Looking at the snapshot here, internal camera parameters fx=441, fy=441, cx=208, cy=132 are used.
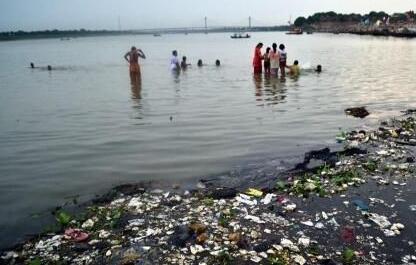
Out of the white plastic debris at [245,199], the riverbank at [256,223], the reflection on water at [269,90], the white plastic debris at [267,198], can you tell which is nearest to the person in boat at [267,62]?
the reflection on water at [269,90]

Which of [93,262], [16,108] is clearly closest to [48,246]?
[93,262]

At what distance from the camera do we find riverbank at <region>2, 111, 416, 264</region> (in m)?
6.04

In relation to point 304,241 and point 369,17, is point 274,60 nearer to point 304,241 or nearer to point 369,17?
point 304,241

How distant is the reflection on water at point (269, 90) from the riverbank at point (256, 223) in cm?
966

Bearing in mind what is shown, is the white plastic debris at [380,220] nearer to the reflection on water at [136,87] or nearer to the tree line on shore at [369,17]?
the reflection on water at [136,87]

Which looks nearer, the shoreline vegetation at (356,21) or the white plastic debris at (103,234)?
the white plastic debris at (103,234)

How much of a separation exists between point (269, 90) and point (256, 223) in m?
15.5

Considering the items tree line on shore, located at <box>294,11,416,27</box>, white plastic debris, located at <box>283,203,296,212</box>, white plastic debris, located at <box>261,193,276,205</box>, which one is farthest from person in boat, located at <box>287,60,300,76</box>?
tree line on shore, located at <box>294,11,416,27</box>

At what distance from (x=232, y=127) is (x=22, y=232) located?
823cm

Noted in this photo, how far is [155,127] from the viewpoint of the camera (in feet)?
47.4

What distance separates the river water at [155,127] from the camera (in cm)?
967

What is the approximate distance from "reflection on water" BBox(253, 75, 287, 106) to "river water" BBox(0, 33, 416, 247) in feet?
→ 0.16

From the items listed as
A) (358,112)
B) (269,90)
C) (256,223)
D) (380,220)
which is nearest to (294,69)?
(269,90)

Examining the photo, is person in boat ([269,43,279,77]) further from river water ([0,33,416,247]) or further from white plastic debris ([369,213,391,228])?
white plastic debris ([369,213,391,228])
